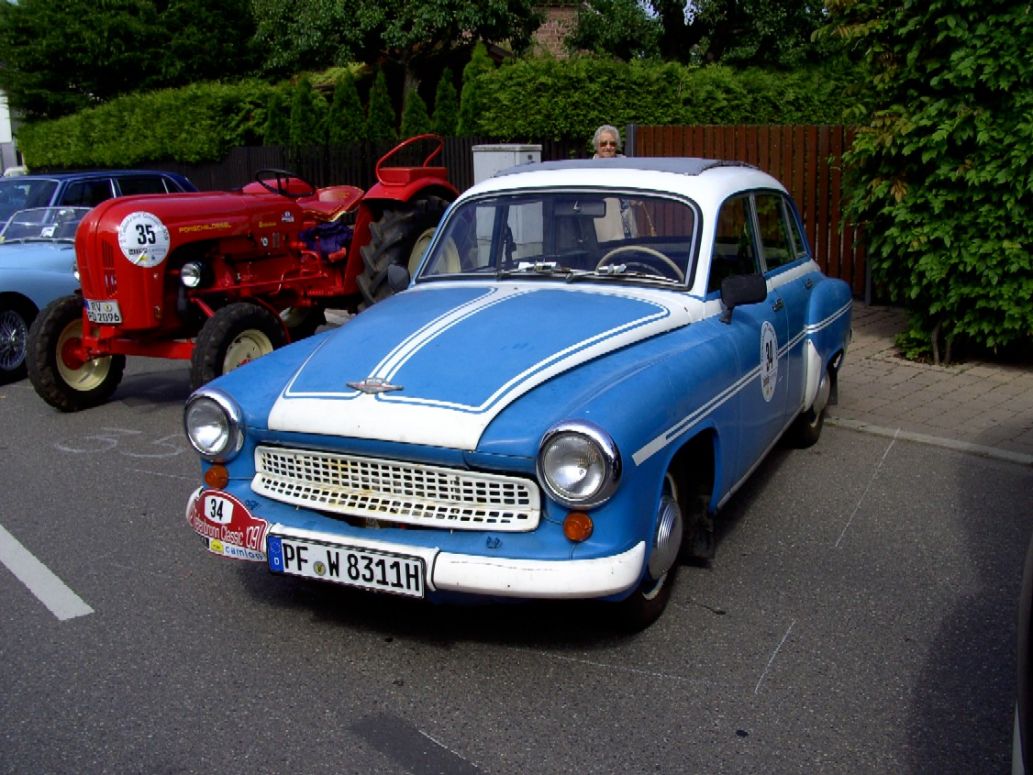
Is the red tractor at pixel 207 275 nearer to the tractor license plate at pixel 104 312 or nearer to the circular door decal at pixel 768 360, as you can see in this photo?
the tractor license plate at pixel 104 312

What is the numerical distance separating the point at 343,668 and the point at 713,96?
12.7 m

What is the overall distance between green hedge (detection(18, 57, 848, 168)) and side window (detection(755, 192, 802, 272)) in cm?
333

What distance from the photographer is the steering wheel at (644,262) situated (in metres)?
4.82

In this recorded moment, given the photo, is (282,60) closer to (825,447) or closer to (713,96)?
(713,96)

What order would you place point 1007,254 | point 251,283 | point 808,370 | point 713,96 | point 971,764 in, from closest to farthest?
point 971,764
point 808,370
point 1007,254
point 251,283
point 713,96

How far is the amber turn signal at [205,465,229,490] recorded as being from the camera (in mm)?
4129

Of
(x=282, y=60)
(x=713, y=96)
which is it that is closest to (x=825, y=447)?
(x=713, y=96)

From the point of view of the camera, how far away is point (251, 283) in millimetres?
8164

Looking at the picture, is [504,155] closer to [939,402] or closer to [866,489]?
[939,402]

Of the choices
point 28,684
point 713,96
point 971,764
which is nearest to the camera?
point 971,764

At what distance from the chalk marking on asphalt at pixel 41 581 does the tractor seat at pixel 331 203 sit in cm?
479

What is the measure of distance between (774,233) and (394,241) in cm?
369

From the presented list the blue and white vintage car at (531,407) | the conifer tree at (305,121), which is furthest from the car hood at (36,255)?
the conifer tree at (305,121)

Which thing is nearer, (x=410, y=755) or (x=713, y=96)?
(x=410, y=755)
